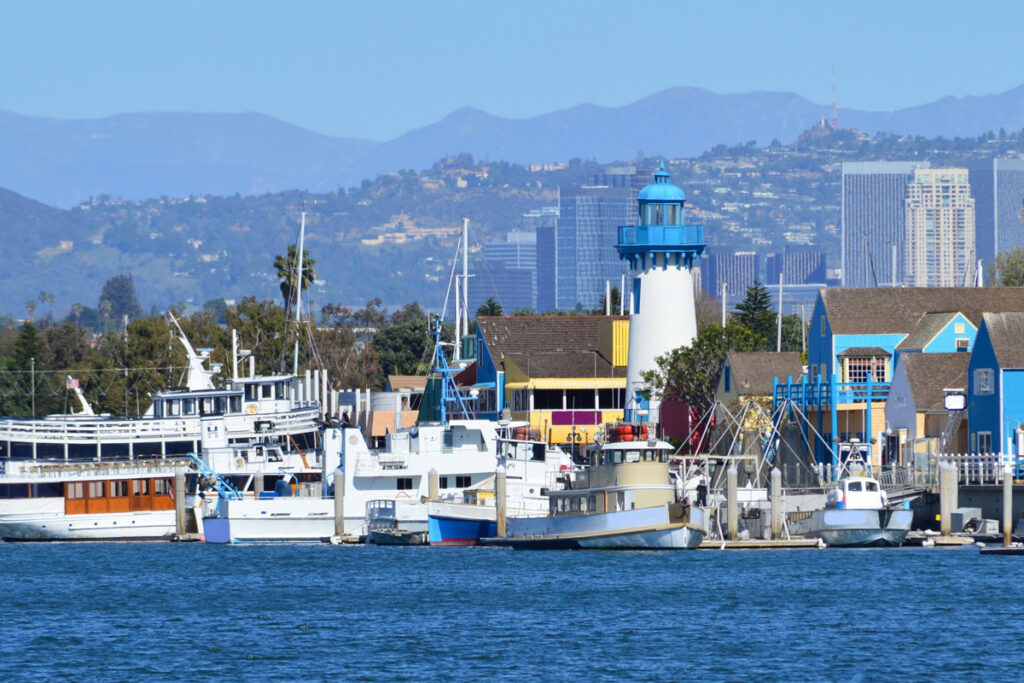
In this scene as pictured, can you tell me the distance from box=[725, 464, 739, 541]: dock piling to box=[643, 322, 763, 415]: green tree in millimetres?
20517

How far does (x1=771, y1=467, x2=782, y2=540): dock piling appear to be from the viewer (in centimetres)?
6184

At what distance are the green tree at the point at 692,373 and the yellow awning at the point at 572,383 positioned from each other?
498cm

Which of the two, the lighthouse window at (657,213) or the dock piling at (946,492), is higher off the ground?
the lighthouse window at (657,213)

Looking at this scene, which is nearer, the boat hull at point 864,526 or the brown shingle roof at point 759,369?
the boat hull at point 864,526

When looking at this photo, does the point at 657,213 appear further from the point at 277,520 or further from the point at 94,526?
the point at 94,526

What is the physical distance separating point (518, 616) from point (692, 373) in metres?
36.3

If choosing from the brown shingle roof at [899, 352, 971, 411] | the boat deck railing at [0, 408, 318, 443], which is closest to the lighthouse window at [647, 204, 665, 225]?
the brown shingle roof at [899, 352, 971, 411]

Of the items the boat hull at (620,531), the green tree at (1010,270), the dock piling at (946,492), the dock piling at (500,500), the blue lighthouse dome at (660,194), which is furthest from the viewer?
the green tree at (1010,270)

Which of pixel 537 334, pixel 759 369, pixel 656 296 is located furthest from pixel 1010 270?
pixel 759 369

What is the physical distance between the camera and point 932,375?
2842 inches

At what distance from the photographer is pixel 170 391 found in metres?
83.1

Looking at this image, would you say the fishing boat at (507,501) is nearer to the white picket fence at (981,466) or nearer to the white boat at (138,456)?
the white boat at (138,456)

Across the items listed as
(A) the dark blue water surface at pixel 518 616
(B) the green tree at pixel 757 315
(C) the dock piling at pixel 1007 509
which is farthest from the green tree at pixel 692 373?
(B) the green tree at pixel 757 315

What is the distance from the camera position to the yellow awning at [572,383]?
91.3 m
